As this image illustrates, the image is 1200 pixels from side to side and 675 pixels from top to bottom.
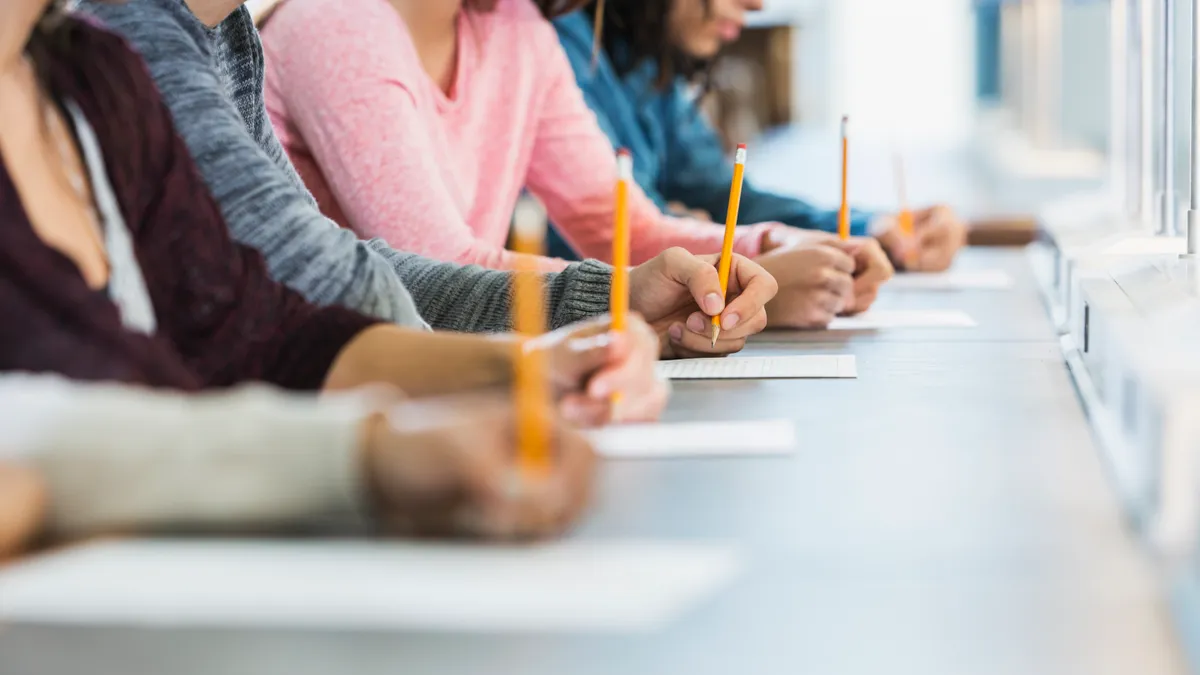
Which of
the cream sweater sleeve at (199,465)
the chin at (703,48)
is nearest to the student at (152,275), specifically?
the cream sweater sleeve at (199,465)

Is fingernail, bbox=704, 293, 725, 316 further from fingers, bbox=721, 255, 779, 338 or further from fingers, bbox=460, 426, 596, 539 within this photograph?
fingers, bbox=460, 426, 596, 539

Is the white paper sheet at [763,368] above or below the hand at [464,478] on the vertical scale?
below

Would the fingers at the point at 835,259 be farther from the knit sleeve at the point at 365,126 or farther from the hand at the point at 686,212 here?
the hand at the point at 686,212

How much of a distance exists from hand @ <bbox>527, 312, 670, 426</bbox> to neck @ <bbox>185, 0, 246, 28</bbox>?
1.29 feet

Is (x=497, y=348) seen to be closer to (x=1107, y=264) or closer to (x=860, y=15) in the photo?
(x=1107, y=264)

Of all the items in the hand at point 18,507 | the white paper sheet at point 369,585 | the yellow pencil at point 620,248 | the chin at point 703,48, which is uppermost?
the chin at point 703,48

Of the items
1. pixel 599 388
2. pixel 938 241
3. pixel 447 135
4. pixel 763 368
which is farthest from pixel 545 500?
pixel 938 241

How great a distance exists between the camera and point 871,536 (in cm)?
64

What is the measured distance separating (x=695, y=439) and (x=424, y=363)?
174 mm

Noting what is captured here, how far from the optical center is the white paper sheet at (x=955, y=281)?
1786 mm

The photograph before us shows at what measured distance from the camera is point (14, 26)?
842mm

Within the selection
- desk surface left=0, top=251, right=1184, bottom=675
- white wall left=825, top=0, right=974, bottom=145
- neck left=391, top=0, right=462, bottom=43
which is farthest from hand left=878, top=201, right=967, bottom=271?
white wall left=825, top=0, right=974, bottom=145

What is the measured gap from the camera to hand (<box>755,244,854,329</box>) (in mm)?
1432

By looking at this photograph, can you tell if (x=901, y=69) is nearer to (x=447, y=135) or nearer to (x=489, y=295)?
(x=447, y=135)
